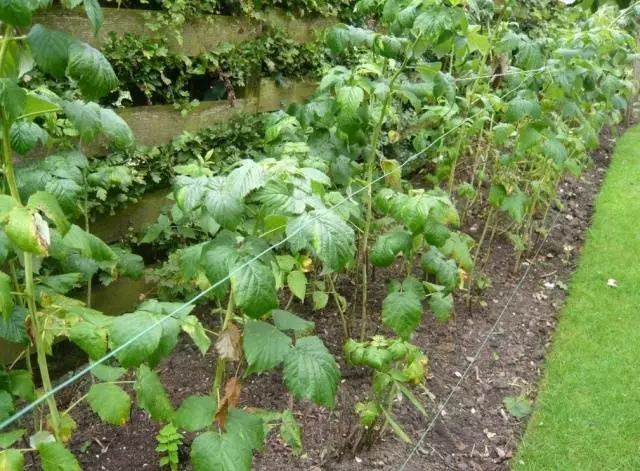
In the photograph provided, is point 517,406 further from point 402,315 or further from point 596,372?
point 402,315

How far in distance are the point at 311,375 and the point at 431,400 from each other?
4.72 feet

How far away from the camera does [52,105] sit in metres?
1.56

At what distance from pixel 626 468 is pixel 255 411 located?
70.7 inches

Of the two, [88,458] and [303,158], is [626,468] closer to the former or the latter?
[303,158]

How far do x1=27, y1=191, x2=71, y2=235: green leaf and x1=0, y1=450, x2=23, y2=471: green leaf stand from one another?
1.80 ft

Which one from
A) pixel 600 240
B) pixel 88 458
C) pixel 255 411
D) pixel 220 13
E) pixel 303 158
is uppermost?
pixel 220 13

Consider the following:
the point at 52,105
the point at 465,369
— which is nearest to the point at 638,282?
the point at 465,369

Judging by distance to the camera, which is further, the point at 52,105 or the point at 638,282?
the point at 638,282

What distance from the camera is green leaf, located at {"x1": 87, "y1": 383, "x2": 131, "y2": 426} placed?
69.7 inches

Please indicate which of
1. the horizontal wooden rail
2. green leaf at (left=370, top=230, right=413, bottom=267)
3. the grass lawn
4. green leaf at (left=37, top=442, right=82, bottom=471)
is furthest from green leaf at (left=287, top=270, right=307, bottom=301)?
the horizontal wooden rail

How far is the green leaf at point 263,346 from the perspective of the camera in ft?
5.04

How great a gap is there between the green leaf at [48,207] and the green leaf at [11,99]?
19 centimetres

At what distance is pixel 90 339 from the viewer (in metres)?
1.58

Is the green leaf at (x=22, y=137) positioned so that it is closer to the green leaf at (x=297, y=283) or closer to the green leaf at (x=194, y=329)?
the green leaf at (x=194, y=329)
